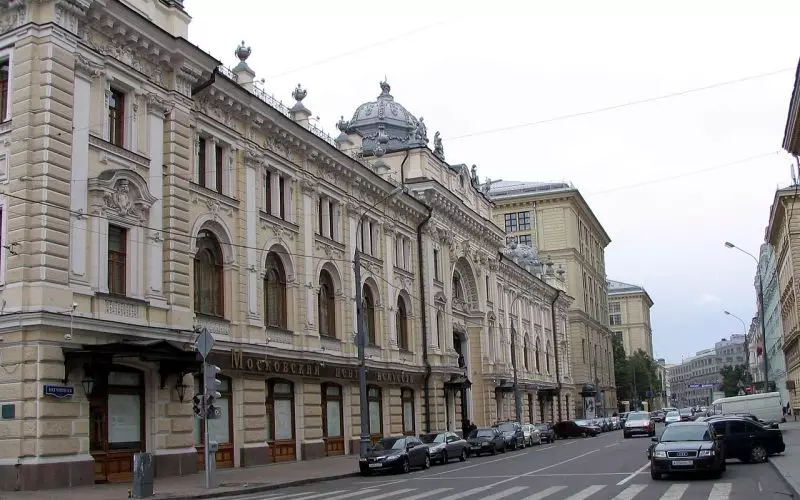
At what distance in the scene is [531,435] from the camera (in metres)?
49.8

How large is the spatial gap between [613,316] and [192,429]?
510ft

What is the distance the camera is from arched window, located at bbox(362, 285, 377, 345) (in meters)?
40.6

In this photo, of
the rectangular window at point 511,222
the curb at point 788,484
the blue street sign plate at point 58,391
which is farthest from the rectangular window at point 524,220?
the blue street sign plate at point 58,391

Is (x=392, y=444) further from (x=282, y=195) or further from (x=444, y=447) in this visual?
(x=282, y=195)

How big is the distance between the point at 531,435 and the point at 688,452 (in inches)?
1168

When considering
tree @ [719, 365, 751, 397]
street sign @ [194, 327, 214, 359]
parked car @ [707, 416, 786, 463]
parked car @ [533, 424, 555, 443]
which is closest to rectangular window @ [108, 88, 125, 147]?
street sign @ [194, 327, 214, 359]

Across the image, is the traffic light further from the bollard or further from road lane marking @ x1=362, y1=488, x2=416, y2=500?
road lane marking @ x1=362, y1=488, x2=416, y2=500

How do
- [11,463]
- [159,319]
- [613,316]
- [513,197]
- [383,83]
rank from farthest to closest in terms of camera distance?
[613,316]
[513,197]
[383,83]
[159,319]
[11,463]

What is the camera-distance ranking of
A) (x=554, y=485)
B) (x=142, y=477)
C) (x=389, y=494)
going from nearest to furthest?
(x=142, y=477) < (x=389, y=494) < (x=554, y=485)

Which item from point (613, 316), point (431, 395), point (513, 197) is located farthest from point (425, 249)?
point (613, 316)

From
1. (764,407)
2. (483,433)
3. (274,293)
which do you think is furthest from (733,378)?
(274,293)

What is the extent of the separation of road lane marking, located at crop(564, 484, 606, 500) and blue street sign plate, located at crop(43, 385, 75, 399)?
11919 mm

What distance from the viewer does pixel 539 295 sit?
75375 mm

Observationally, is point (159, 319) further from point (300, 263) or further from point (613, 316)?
point (613, 316)
